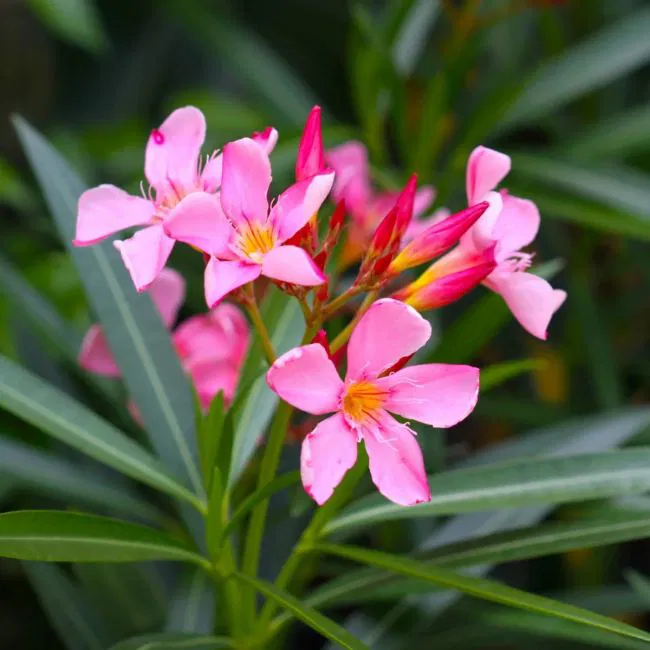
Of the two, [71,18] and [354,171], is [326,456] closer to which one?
[354,171]

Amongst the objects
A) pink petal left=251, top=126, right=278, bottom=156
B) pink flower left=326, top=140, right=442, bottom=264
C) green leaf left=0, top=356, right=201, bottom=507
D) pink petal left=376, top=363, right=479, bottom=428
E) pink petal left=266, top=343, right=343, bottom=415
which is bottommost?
green leaf left=0, top=356, right=201, bottom=507

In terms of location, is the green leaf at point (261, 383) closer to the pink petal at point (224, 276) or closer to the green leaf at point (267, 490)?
the green leaf at point (267, 490)

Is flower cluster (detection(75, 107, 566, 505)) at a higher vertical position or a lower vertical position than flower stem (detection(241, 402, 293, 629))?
higher

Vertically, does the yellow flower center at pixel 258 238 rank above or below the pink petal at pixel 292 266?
above

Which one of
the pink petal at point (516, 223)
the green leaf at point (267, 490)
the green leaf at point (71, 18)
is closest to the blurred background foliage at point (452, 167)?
the green leaf at point (71, 18)

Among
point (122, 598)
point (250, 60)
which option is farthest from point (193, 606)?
point (250, 60)

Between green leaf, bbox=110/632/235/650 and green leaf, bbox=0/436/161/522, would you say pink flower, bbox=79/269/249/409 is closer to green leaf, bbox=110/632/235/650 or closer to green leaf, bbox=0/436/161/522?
green leaf, bbox=0/436/161/522

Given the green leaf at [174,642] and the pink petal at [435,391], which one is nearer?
the pink petal at [435,391]

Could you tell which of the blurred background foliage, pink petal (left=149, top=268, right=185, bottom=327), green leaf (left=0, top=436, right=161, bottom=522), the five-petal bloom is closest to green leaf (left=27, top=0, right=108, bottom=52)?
the blurred background foliage
